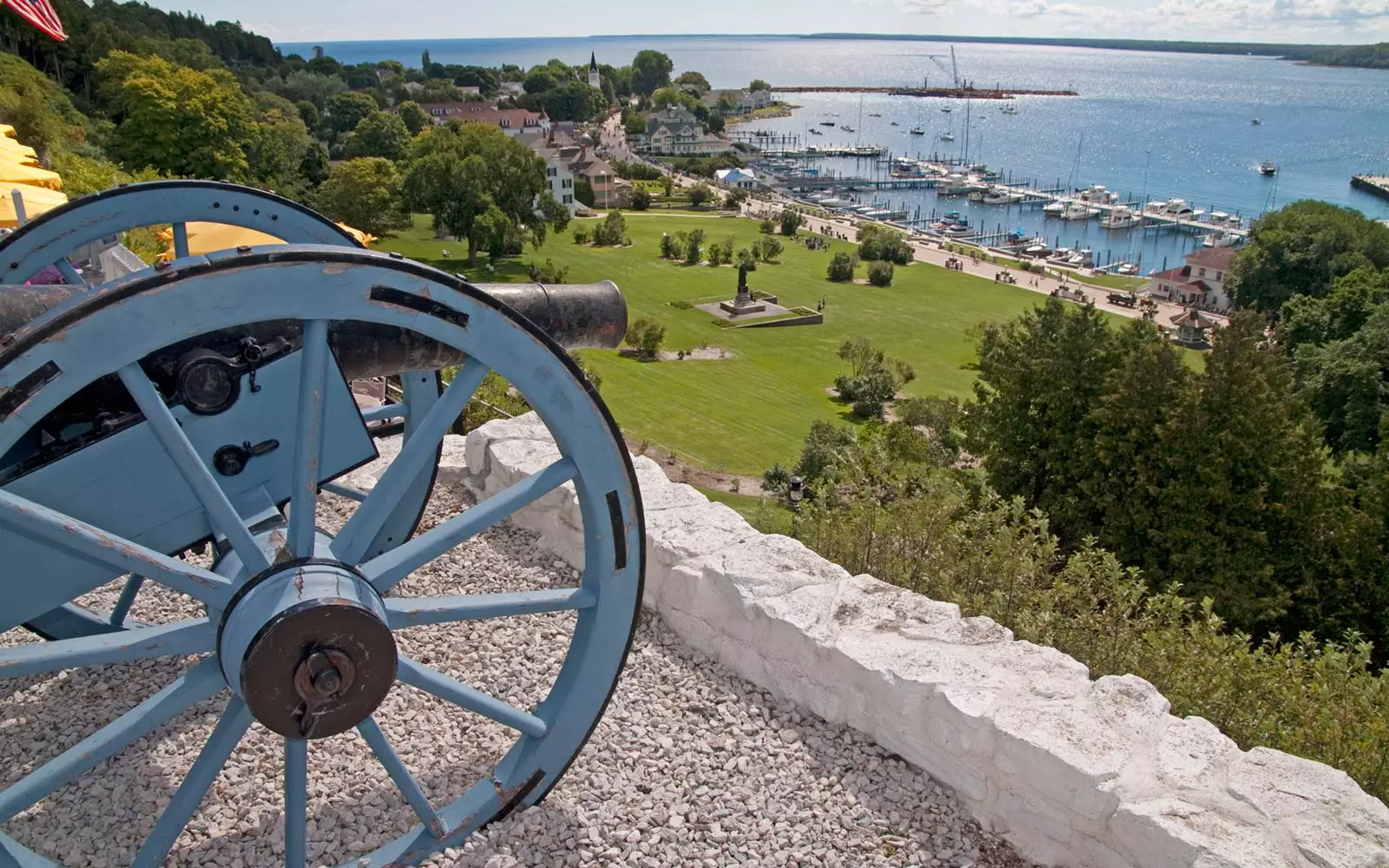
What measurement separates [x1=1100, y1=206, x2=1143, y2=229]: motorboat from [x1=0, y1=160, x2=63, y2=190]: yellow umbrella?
105219 millimetres

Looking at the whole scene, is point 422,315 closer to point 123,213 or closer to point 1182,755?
point 123,213

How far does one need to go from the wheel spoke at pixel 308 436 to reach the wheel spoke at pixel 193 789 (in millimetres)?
616

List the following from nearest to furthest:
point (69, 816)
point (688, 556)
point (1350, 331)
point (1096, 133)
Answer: point (69, 816) < point (688, 556) < point (1350, 331) < point (1096, 133)

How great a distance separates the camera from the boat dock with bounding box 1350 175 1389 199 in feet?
385

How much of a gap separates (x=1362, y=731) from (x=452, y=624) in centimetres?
489

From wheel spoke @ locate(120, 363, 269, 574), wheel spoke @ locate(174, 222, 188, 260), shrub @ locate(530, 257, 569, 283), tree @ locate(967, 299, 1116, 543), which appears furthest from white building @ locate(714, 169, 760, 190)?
wheel spoke @ locate(120, 363, 269, 574)

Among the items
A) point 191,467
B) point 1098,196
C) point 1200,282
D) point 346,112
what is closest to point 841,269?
point 1200,282

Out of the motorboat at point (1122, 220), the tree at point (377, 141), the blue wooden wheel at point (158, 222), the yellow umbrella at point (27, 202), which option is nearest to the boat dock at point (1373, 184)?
the motorboat at point (1122, 220)

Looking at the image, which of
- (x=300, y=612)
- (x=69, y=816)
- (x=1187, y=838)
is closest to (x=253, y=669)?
(x=300, y=612)

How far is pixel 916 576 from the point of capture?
6289 millimetres

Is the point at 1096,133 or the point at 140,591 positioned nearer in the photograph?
the point at 140,591

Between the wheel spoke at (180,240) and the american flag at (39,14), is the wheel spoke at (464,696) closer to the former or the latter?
the wheel spoke at (180,240)

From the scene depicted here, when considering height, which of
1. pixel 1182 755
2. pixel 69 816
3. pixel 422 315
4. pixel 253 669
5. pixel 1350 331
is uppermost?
pixel 422 315

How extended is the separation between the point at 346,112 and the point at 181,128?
57.6 metres
